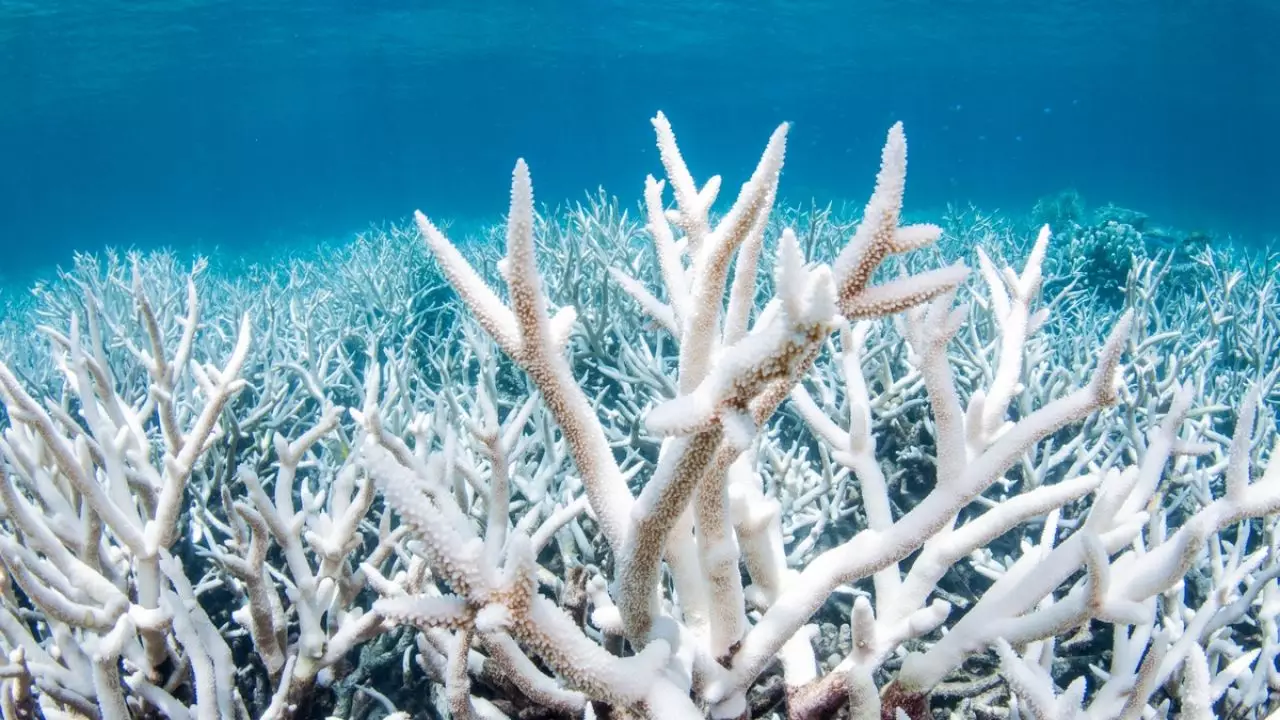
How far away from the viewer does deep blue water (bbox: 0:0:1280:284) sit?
127ft

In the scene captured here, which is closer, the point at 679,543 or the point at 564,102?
the point at 679,543

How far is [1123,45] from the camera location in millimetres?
47938

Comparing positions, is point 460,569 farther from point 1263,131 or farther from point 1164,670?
point 1263,131

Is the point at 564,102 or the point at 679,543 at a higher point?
the point at 564,102

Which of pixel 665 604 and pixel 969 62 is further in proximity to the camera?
pixel 969 62

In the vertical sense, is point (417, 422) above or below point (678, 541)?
above

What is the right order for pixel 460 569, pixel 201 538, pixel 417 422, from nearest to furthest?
pixel 460 569 < pixel 417 422 < pixel 201 538

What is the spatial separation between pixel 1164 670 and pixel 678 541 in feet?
3.93

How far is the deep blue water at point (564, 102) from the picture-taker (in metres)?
38.8

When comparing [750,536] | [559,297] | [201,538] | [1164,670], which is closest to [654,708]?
[750,536]

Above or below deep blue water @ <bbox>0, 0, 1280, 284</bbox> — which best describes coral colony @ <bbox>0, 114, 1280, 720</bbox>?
below

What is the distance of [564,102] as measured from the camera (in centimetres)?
8312

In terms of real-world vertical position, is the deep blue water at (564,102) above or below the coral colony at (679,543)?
above

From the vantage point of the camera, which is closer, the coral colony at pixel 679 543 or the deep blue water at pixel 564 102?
the coral colony at pixel 679 543
